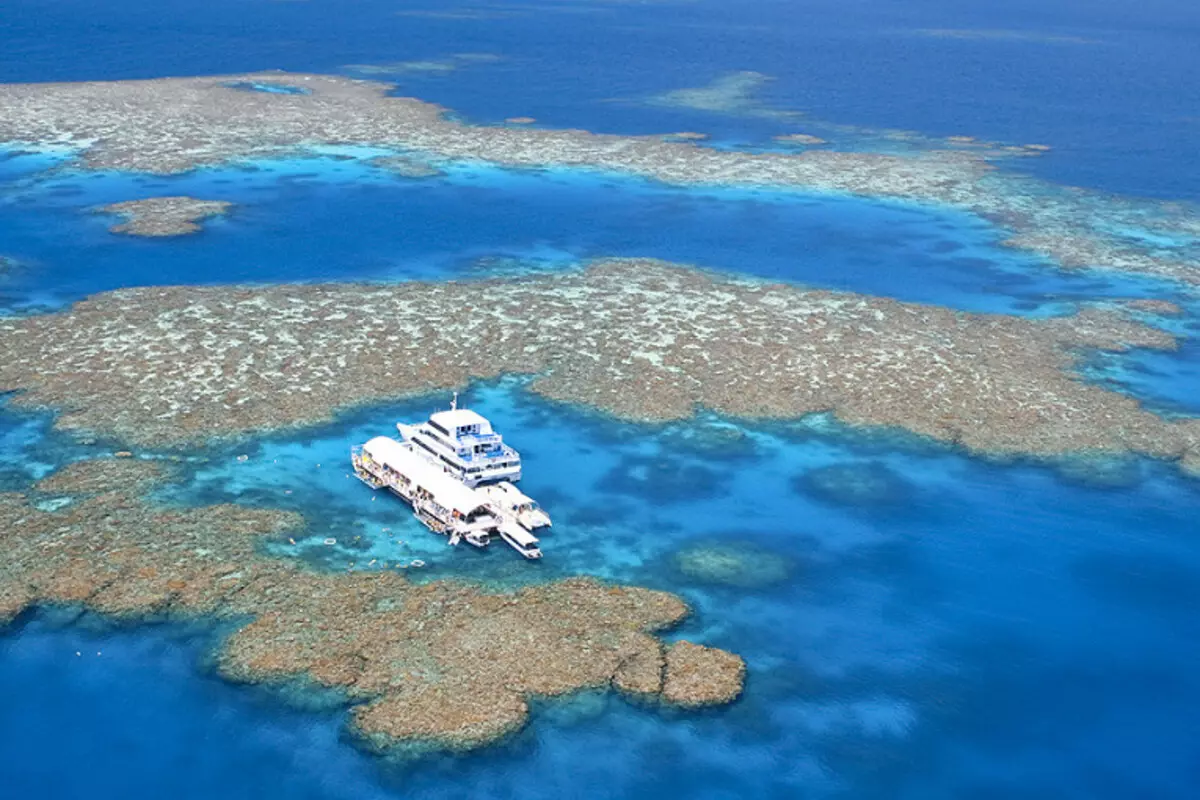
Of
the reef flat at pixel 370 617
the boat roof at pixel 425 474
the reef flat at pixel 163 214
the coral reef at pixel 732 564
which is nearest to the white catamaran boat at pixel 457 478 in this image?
the boat roof at pixel 425 474

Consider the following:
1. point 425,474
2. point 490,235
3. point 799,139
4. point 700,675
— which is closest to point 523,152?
point 490,235

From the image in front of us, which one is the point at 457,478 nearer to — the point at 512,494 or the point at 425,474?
the point at 425,474

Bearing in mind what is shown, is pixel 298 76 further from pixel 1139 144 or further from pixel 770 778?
pixel 770 778

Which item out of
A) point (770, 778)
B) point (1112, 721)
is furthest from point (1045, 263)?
point (770, 778)

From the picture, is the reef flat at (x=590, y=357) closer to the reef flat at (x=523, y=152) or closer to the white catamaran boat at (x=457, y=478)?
the white catamaran boat at (x=457, y=478)

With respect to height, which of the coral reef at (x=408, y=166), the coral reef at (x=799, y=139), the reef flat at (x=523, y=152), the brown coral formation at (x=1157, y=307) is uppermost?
the coral reef at (x=799, y=139)
